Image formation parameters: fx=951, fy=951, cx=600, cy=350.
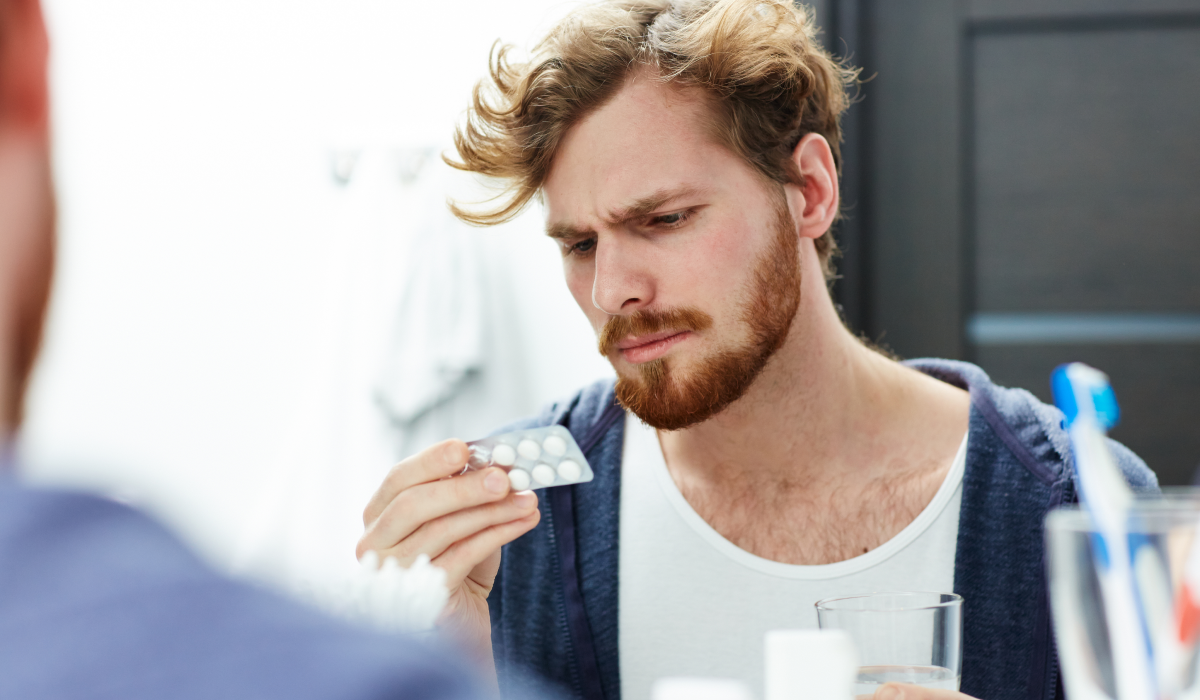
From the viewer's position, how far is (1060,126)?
149cm

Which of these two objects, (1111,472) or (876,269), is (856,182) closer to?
(876,269)

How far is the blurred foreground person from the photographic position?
15 centimetres

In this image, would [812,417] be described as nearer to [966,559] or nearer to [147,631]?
[966,559]

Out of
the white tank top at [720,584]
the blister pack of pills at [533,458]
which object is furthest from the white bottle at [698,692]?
the white tank top at [720,584]

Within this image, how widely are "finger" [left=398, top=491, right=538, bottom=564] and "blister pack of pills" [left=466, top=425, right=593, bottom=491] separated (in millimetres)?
18

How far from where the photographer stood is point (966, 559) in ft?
3.07

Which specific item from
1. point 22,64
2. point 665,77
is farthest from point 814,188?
point 22,64

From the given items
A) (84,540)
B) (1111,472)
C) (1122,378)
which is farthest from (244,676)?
(1122,378)

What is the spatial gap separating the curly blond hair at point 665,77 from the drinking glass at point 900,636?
613 millimetres

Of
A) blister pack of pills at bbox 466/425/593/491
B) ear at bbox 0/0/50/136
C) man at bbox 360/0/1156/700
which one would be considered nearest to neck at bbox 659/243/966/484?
man at bbox 360/0/1156/700

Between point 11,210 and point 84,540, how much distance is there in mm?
81

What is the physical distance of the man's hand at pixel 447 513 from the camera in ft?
2.46

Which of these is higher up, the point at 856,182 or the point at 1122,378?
the point at 856,182

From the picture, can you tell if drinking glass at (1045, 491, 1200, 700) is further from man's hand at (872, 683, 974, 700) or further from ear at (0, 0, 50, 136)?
ear at (0, 0, 50, 136)
